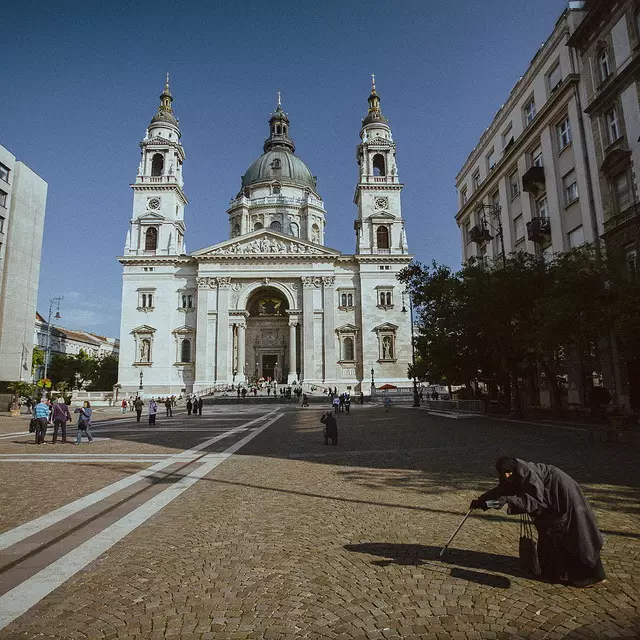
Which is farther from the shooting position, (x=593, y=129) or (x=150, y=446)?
(x=593, y=129)

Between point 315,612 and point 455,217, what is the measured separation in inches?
1520

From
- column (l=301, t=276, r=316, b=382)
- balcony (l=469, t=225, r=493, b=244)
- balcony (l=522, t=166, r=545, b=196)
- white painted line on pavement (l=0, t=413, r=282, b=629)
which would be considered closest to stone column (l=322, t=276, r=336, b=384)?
column (l=301, t=276, r=316, b=382)

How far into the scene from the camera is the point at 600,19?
21125 millimetres

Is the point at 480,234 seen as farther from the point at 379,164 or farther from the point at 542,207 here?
the point at 379,164

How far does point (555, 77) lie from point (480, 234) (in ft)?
31.7

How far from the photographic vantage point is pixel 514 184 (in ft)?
96.5

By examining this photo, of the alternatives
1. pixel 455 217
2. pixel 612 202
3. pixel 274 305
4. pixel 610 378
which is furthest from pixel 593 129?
pixel 274 305

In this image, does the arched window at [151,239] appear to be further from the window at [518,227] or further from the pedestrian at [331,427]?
the pedestrian at [331,427]

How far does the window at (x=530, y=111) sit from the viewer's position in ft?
90.7

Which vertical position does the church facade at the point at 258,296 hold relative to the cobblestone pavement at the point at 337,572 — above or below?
above

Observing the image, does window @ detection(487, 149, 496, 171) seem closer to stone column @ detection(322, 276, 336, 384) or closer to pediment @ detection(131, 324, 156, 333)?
stone column @ detection(322, 276, 336, 384)

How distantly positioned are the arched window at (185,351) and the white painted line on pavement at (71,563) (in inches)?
1939

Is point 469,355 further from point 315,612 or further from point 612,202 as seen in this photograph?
point 315,612

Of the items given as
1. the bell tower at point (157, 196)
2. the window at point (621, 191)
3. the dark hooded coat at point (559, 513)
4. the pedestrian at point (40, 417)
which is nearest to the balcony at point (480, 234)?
the window at point (621, 191)
